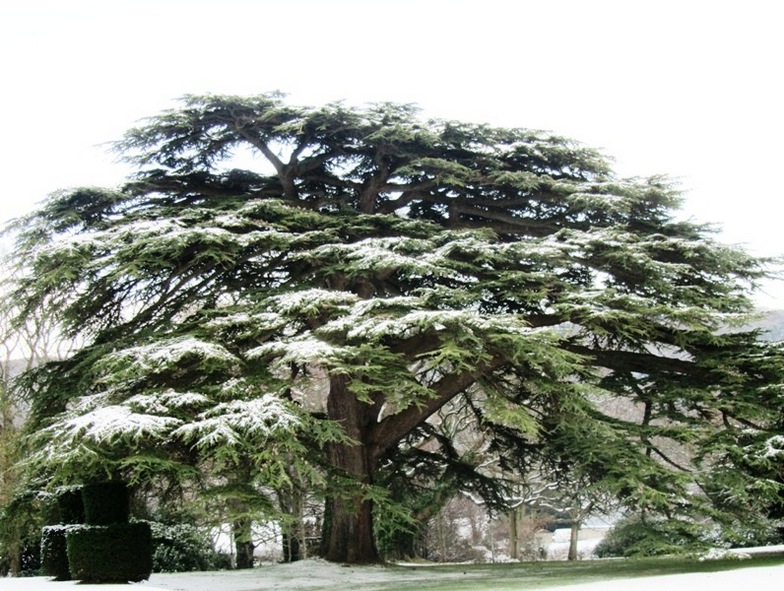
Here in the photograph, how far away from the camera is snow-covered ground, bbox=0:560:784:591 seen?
7.90 m

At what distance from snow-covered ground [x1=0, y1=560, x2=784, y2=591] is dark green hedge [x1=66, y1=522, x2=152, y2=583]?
27 centimetres

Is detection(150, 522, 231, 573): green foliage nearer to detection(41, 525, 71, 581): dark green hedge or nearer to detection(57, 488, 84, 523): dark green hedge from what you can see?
detection(41, 525, 71, 581): dark green hedge

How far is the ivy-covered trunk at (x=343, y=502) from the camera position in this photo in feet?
47.1

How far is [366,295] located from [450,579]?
557 centimetres

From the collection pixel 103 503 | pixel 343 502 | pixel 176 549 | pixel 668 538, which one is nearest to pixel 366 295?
pixel 343 502

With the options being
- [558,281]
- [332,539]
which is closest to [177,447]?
[332,539]

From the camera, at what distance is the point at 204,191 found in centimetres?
1598

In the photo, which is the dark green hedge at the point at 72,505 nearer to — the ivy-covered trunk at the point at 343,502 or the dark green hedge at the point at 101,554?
the dark green hedge at the point at 101,554

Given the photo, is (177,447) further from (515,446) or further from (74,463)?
(515,446)

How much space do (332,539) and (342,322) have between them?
578 centimetres

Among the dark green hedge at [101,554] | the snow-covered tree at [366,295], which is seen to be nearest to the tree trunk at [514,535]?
the snow-covered tree at [366,295]

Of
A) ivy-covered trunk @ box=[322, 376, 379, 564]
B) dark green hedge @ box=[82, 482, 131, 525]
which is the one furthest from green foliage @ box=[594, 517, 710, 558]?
dark green hedge @ box=[82, 482, 131, 525]

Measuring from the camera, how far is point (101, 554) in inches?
411

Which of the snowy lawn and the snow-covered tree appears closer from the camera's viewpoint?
the snowy lawn
